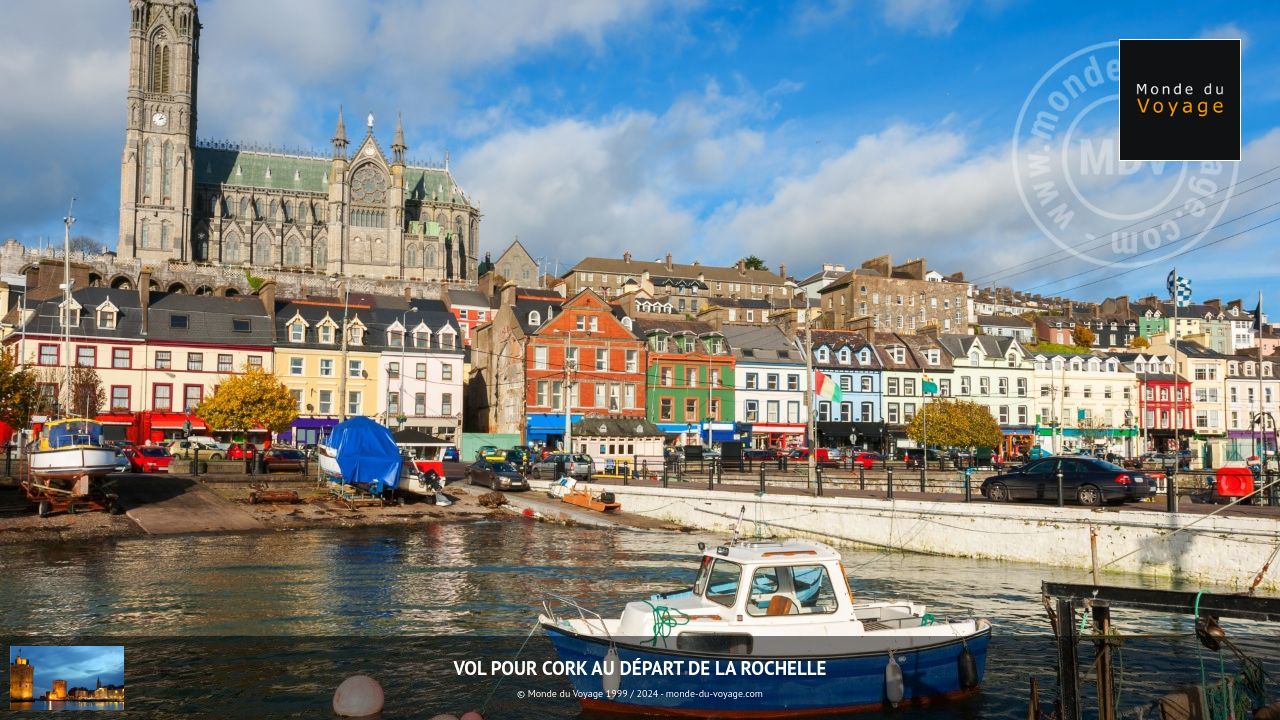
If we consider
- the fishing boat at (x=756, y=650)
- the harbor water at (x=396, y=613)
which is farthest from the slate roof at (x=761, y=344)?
the fishing boat at (x=756, y=650)

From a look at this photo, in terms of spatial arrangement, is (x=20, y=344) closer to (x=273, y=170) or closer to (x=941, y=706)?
(x=941, y=706)

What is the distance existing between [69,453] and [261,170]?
12844 centimetres

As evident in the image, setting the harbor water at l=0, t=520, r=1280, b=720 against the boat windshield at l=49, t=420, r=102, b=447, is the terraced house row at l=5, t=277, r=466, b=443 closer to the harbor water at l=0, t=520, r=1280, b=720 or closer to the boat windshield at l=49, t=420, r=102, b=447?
the boat windshield at l=49, t=420, r=102, b=447

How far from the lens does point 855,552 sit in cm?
3338

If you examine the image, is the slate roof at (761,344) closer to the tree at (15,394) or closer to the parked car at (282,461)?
the parked car at (282,461)

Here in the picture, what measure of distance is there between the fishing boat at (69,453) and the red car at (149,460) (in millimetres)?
13514

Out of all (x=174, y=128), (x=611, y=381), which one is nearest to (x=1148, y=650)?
(x=611, y=381)

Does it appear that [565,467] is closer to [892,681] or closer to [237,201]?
[892,681]

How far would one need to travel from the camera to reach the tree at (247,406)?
61188mm

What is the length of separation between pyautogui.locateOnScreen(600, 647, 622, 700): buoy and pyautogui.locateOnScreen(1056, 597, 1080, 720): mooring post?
245 inches

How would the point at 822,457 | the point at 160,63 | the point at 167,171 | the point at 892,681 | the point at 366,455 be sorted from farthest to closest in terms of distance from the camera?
the point at 160,63
the point at 167,171
the point at 822,457
the point at 366,455
the point at 892,681

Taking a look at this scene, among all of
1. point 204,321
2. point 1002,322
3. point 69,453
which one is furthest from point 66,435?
point 1002,322

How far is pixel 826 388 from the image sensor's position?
62125 millimetres

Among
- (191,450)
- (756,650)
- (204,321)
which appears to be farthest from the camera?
(204,321)
